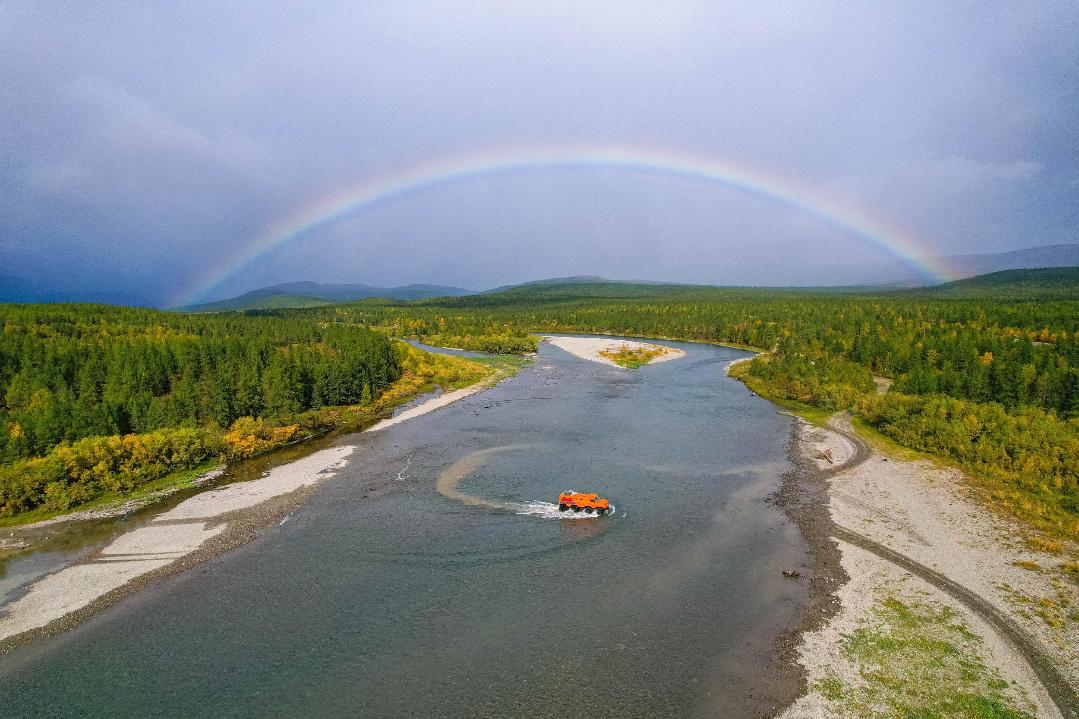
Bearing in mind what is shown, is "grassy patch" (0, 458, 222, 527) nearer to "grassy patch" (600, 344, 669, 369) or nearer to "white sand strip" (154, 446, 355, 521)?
"white sand strip" (154, 446, 355, 521)

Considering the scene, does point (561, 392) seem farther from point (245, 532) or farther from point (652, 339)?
point (652, 339)

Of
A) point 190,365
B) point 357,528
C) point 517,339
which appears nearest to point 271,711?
point 357,528

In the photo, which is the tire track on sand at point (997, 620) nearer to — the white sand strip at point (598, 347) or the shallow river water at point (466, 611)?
the shallow river water at point (466, 611)

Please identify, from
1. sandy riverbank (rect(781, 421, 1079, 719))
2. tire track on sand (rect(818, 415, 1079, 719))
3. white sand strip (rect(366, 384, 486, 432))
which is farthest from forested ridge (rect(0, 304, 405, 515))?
tire track on sand (rect(818, 415, 1079, 719))

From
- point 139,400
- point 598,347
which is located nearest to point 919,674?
point 139,400

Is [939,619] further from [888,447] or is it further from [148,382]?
[148,382]

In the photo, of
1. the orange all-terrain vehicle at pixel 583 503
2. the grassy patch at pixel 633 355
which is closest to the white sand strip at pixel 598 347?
the grassy patch at pixel 633 355
